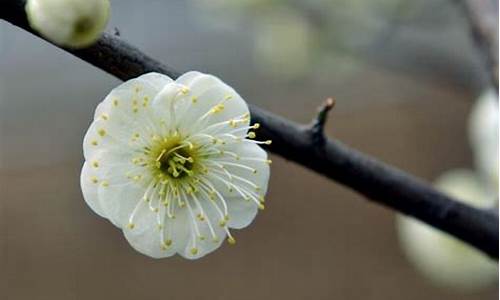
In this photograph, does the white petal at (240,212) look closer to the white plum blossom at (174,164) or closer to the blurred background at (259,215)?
the white plum blossom at (174,164)

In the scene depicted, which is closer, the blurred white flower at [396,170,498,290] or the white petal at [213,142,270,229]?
the white petal at [213,142,270,229]

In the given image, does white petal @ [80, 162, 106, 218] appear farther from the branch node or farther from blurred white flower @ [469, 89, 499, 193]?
blurred white flower @ [469, 89, 499, 193]

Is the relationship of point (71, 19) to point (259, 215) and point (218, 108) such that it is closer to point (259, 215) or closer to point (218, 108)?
point (218, 108)

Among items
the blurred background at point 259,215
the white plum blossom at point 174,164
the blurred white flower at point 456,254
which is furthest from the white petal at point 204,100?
the blurred background at point 259,215

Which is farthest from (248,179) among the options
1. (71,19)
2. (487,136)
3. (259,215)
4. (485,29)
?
(259,215)

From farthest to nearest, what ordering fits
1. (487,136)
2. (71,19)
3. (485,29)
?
(487,136) → (485,29) → (71,19)

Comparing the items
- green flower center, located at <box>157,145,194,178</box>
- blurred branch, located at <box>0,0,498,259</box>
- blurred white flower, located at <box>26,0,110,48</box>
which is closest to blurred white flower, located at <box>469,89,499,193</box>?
blurred branch, located at <box>0,0,498,259</box>

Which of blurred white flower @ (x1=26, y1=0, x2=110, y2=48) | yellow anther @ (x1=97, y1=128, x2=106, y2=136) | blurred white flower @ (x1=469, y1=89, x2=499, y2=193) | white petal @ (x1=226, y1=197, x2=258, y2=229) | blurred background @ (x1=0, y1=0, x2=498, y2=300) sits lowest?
blurred background @ (x1=0, y1=0, x2=498, y2=300)

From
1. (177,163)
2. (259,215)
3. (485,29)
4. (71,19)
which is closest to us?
(71,19)
